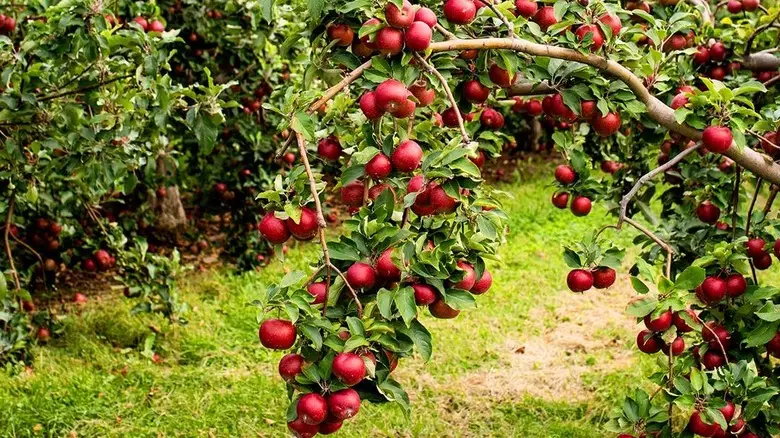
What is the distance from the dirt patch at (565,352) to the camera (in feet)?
12.4

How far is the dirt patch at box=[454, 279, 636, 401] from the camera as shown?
379 cm

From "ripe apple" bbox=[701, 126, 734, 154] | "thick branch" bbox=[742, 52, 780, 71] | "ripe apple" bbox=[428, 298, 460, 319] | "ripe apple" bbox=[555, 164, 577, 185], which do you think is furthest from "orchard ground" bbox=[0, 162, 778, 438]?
"ripe apple" bbox=[428, 298, 460, 319]

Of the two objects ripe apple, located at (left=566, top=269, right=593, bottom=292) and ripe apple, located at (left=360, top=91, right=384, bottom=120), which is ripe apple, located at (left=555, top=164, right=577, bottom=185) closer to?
ripe apple, located at (left=566, top=269, right=593, bottom=292)

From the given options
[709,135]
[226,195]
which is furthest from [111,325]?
[709,135]

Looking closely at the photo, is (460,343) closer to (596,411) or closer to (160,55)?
(596,411)

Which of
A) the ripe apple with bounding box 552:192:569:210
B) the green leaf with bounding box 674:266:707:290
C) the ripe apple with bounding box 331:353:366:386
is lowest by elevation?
the ripe apple with bounding box 552:192:569:210

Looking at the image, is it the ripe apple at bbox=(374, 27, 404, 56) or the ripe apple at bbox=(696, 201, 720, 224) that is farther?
the ripe apple at bbox=(696, 201, 720, 224)

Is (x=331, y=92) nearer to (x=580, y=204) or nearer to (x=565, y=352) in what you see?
(x=580, y=204)

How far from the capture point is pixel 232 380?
12.4 feet

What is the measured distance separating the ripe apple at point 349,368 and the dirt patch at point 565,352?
91.8 inches

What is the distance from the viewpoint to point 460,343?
13.8 feet

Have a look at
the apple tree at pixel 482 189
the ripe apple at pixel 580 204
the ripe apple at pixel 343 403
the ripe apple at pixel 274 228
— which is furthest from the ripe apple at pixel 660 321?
the ripe apple at pixel 274 228

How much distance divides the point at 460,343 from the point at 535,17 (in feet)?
7.58

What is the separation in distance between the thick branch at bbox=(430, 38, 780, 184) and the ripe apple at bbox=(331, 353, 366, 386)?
743 mm
